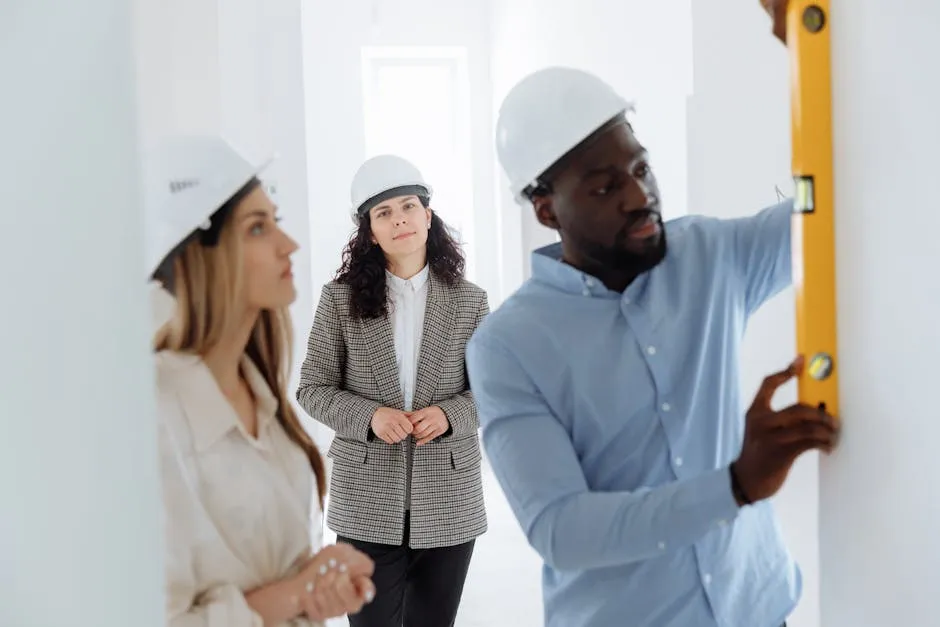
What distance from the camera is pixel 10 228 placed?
650 mm

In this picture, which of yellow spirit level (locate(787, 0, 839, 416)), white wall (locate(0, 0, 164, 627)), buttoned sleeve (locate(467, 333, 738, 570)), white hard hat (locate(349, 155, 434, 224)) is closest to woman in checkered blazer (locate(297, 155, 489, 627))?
white hard hat (locate(349, 155, 434, 224))

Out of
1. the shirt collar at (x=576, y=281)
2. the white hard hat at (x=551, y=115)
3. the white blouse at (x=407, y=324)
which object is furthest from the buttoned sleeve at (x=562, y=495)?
the white blouse at (x=407, y=324)

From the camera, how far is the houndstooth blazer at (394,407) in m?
1.45

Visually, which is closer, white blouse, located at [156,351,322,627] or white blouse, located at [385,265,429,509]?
white blouse, located at [156,351,322,627]

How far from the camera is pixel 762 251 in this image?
1068 mm

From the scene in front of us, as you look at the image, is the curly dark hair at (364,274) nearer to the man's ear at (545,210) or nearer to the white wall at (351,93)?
the white wall at (351,93)

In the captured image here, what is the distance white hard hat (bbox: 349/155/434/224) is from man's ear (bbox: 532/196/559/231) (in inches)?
15.8

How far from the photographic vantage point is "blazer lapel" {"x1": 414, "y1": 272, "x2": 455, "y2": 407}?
170 centimetres

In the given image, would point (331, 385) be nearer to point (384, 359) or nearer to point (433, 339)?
point (384, 359)

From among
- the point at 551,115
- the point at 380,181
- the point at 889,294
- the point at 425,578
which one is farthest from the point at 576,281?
the point at 425,578

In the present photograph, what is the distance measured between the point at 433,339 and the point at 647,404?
74 centimetres

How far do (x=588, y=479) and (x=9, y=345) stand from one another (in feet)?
2.11

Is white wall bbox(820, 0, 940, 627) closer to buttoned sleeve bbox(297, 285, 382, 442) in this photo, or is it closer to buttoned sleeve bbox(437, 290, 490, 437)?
buttoned sleeve bbox(297, 285, 382, 442)

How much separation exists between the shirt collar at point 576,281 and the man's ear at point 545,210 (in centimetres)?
5
